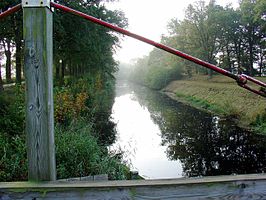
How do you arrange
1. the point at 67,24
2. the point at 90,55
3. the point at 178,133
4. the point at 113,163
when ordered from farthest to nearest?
the point at 90,55 < the point at 178,133 < the point at 67,24 < the point at 113,163


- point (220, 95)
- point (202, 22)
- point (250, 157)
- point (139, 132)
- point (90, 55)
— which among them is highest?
point (202, 22)

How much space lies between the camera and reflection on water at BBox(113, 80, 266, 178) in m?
11.1

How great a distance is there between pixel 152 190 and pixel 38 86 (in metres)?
0.84

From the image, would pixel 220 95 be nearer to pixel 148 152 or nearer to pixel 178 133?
pixel 178 133

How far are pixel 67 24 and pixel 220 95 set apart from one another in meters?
17.0

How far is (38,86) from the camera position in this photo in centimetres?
167

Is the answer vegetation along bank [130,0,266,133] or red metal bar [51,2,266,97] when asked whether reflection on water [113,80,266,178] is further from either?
vegetation along bank [130,0,266,133]

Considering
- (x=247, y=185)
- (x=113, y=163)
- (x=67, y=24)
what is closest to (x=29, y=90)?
(x=247, y=185)

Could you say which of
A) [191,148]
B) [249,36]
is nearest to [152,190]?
[191,148]

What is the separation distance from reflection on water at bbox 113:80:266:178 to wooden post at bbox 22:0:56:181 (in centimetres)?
894

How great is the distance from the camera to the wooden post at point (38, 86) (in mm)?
1649

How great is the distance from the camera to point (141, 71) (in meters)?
78.6

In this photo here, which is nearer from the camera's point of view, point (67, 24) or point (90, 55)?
point (67, 24)

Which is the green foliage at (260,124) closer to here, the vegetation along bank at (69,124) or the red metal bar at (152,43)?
the vegetation along bank at (69,124)
